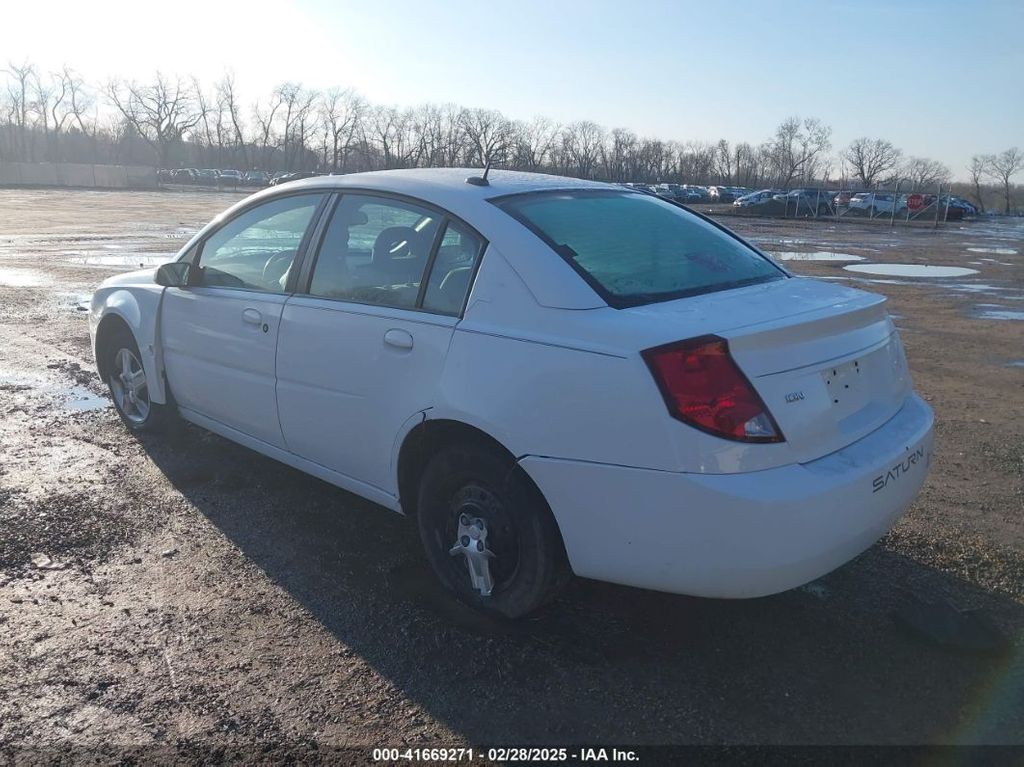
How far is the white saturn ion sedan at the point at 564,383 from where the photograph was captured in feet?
8.50

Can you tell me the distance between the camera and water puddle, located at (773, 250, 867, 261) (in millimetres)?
19531

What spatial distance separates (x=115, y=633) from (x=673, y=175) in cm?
11765

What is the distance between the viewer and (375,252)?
12.3 ft

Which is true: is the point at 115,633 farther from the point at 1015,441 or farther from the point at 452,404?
the point at 1015,441

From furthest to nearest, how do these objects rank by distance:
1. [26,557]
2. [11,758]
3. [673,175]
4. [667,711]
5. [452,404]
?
[673,175]
[26,557]
[452,404]
[667,711]
[11,758]

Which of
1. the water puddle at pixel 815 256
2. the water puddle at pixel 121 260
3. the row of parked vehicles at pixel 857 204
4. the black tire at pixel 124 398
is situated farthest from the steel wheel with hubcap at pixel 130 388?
the row of parked vehicles at pixel 857 204

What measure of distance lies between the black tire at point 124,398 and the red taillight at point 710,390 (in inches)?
138

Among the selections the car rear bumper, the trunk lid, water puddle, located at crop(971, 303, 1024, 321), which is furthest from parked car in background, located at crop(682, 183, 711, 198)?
the car rear bumper

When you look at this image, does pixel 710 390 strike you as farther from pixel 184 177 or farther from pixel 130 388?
pixel 184 177

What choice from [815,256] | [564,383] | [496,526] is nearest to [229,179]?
[815,256]

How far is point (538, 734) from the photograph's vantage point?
2.59 metres

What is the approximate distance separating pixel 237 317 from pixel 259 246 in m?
0.45

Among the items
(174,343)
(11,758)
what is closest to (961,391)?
(174,343)

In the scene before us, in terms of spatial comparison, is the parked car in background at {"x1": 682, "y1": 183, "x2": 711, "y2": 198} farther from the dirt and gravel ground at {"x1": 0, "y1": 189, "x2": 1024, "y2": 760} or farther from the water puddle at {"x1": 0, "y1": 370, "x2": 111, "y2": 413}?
the dirt and gravel ground at {"x1": 0, "y1": 189, "x2": 1024, "y2": 760}
